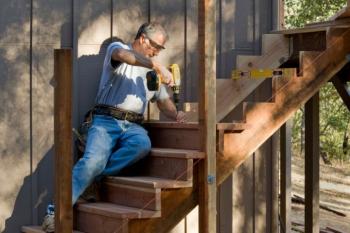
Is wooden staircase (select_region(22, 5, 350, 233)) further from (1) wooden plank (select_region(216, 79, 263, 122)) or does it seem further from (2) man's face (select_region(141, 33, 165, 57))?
(1) wooden plank (select_region(216, 79, 263, 122))

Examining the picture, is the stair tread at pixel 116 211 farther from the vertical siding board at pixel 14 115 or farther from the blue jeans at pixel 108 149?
the vertical siding board at pixel 14 115

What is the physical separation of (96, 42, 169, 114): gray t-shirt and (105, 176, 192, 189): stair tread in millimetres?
636

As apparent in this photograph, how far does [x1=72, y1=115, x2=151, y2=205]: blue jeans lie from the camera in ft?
21.2

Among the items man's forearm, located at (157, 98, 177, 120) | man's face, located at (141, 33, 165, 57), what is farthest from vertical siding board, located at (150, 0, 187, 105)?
man's face, located at (141, 33, 165, 57)

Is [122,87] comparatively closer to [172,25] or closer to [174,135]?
[174,135]

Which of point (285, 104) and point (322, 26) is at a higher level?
point (322, 26)

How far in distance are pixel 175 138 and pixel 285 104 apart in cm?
99

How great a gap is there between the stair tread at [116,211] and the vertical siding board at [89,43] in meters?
0.95

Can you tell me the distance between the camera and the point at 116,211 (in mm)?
6172

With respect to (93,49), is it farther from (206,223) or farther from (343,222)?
(343,222)

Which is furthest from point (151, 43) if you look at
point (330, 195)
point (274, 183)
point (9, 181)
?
point (330, 195)

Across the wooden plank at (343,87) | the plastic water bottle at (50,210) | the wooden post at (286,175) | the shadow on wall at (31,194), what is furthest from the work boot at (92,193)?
the wooden plank at (343,87)

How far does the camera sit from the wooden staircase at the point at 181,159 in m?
6.16

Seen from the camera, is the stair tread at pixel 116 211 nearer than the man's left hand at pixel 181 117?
Yes
